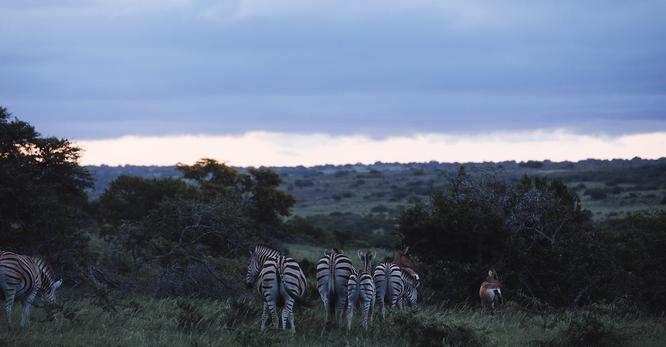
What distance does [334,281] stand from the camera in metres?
14.8

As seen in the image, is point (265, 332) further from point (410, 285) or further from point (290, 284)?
point (410, 285)

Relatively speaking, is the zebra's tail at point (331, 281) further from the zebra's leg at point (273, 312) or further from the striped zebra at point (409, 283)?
the striped zebra at point (409, 283)

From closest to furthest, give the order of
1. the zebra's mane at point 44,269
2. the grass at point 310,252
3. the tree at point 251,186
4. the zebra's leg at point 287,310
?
the zebra's leg at point 287,310, the zebra's mane at point 44,269, the grass at point 310,252, the tree at point 251,186

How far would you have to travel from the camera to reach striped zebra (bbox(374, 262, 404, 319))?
16469mm

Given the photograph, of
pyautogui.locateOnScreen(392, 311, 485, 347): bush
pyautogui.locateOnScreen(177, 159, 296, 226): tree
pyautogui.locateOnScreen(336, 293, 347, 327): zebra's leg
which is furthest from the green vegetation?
pyautogui.locateOnScreen(177, 159, 296, 226): tree

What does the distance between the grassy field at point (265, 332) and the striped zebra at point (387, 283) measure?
1.31 meters

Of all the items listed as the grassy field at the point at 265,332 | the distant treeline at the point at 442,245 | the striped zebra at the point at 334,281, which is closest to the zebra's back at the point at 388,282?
the grassy field at the point at 265,332

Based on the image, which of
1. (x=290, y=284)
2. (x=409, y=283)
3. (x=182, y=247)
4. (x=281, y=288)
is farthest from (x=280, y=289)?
(x=182, y=247)

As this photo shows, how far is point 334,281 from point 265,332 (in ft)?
7.44

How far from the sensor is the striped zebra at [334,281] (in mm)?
14805

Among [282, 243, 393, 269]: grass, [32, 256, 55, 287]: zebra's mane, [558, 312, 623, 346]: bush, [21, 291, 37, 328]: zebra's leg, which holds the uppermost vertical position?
[32, 256, 55, 287]: zebra's mane

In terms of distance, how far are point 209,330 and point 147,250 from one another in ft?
26.6

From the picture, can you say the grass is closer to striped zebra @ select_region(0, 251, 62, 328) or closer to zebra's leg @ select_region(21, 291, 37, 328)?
striped zebra @ select_region(0, 251, 62, 328)

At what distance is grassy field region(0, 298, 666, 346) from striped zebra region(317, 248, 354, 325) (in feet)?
1.51
